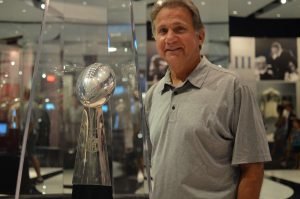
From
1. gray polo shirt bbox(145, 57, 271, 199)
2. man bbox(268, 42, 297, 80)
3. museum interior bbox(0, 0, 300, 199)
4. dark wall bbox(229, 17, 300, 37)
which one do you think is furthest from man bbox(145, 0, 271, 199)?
man bbox(268, 42, 297, 80)

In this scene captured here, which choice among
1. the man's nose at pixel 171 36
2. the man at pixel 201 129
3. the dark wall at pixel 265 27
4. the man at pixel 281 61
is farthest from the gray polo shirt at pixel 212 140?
the man at pixel 281 61

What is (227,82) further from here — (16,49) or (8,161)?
(16,49)

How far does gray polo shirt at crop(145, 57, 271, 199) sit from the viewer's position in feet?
3.69

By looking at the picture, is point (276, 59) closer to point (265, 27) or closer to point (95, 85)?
point (265, 27)

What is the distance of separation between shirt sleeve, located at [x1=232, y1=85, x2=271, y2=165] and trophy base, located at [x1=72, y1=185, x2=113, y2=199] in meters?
0.44

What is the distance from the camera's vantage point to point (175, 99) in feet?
4.02

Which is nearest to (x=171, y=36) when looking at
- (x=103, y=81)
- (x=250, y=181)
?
(x=103, y=81)

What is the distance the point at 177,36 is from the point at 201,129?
0.98ft

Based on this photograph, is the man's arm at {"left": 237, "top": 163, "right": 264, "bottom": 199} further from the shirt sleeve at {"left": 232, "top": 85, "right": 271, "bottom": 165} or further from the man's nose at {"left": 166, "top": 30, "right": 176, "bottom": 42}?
the man's nose at {"left": 166, "top": 30, "right": 176, "bottom": 42}

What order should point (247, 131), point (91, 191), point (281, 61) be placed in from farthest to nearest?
point (281, 61)
point (91, 191)
point (247, 131)

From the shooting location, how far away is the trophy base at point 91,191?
1.26m

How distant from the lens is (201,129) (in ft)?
3.69

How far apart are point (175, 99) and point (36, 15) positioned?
21.1 ft

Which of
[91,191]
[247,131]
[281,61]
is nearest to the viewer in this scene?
[247,131]
